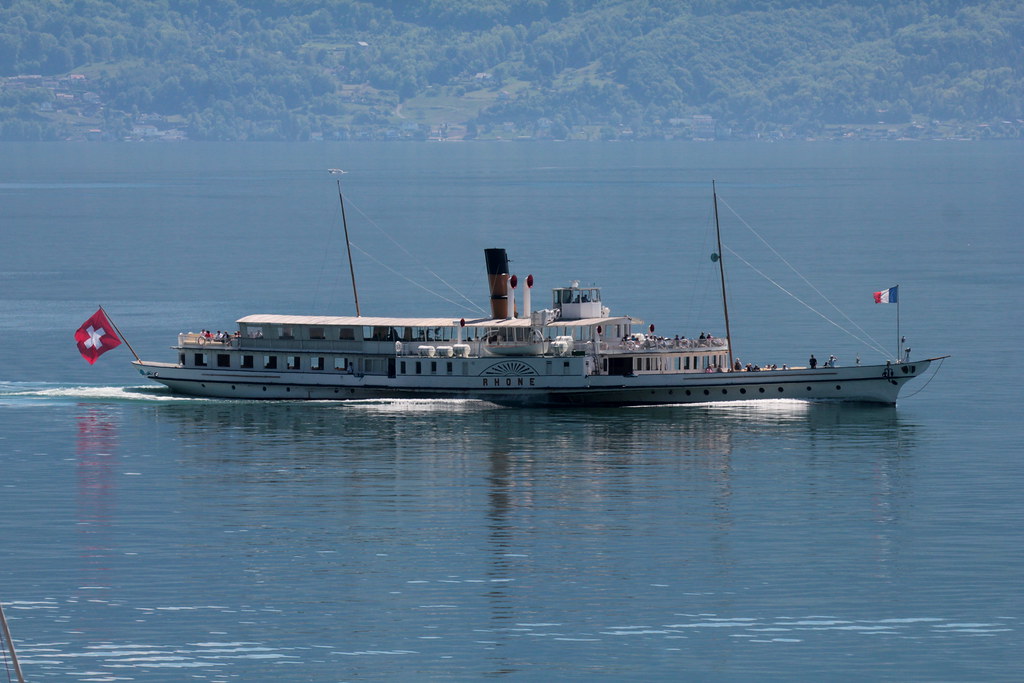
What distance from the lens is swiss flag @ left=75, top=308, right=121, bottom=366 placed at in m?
116

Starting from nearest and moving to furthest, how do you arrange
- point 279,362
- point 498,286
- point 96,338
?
1. point 96,338
2. point 279,362
3. point 498,286

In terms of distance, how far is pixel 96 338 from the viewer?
116125 millimetres

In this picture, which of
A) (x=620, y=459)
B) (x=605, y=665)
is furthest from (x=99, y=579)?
(x=620, y=459)

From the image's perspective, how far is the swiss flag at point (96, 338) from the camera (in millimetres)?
115938

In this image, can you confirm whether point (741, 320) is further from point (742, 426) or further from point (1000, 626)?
point (1000, 626)

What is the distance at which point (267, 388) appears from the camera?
4555 inches

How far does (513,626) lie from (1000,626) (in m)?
16.4

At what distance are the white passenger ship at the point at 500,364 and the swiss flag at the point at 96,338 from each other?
2975mm

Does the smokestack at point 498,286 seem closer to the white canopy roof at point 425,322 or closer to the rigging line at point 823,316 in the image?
the white canopy roof at point 425,322

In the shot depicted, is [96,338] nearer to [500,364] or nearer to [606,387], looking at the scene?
[500,364]

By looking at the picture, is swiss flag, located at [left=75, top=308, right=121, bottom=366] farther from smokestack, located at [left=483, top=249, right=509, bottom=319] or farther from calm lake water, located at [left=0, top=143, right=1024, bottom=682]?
smokestack, located at [left=483, top=249, right=509, bottom=319]

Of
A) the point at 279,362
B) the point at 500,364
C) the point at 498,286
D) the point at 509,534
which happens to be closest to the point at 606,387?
the point at 500,364

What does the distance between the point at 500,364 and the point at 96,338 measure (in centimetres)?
2373

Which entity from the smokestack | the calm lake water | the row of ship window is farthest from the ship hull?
the smokestack
